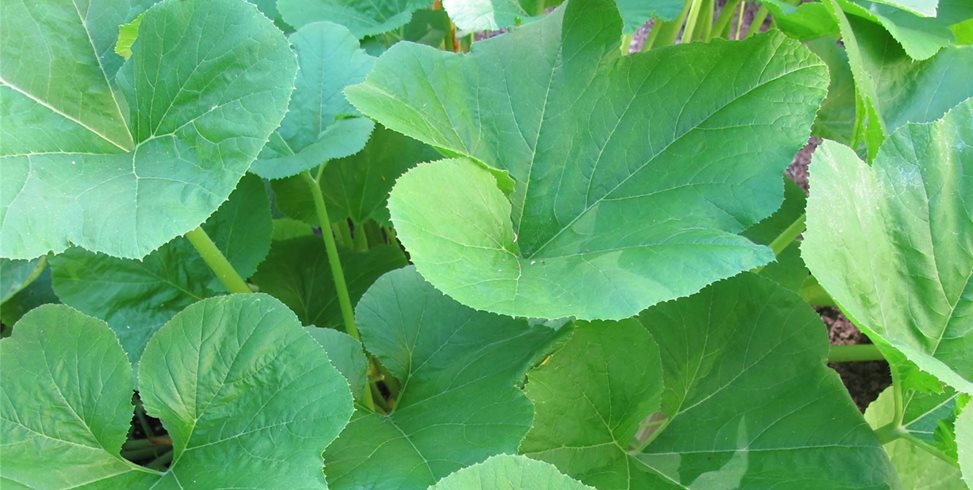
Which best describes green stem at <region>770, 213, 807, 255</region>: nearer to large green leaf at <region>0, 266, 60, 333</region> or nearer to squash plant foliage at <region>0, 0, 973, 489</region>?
squash plant foliage at <region>0, 0, 973, 489</region>

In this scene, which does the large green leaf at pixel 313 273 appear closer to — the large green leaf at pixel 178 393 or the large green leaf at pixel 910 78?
the large green leaf at pixel 178 393

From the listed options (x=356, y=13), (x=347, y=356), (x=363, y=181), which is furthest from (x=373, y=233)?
(x=347, y=356)

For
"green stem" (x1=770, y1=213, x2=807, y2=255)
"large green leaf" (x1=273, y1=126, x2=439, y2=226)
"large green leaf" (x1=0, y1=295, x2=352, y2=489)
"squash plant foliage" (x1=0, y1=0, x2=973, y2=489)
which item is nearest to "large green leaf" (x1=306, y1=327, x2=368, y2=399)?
"squash plant foliage" (x1=0, y1=0, x2=973, y2=489)

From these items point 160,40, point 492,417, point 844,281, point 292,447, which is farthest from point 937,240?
point 160,40

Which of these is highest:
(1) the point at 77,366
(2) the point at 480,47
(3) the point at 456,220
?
(2) the point at 480,47

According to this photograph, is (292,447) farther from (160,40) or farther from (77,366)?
(160,40)

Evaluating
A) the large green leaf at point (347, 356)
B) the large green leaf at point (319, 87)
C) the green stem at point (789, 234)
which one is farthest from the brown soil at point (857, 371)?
the large green leaf at point (347, 356)

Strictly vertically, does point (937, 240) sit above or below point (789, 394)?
above
